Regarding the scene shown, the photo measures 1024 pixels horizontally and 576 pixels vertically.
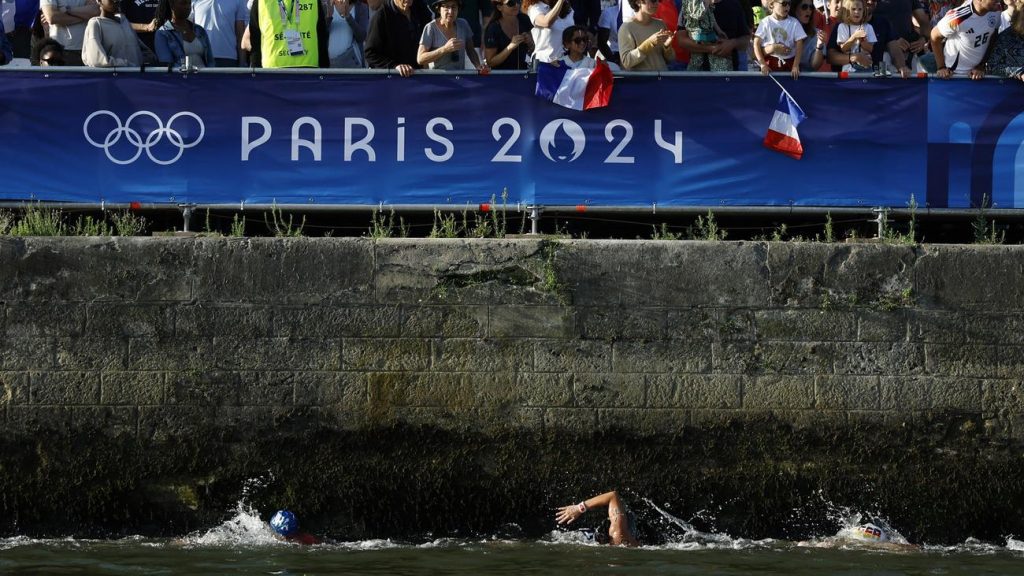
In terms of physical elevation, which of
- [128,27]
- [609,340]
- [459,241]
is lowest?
[609,340]

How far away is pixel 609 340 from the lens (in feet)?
33.7

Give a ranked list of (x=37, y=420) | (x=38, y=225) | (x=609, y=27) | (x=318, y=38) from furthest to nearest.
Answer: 1. (x=609, y=27)
2. (x=318, y=38)
3. (x=38, y=225)
4. (x=37, y=420)

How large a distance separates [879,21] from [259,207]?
18.6ft

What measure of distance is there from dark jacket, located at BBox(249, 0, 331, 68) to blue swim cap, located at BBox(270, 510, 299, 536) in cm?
378

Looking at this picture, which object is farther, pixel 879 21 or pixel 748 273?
pixel 879 21

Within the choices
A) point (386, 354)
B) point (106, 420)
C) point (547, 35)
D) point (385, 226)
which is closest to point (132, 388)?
point (106, 420)

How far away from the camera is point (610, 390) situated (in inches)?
404

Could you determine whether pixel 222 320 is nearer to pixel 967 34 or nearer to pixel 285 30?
pixel 285 30

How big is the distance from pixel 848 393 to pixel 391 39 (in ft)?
14.8

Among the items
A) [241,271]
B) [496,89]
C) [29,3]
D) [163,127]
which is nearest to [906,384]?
[496,89]

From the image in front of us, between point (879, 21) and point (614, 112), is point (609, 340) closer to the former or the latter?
point (614, 112)

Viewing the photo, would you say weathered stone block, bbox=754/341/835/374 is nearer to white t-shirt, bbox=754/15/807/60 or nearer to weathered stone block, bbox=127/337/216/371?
white t-shirt, bbox=754/15/807/60

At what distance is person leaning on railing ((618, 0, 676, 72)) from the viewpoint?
1150 centimetres

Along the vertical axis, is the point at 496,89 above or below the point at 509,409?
above
